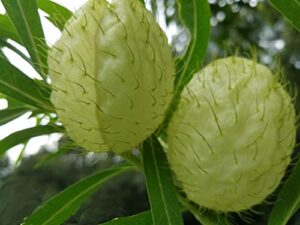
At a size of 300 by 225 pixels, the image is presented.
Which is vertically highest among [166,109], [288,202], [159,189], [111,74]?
[111,74]

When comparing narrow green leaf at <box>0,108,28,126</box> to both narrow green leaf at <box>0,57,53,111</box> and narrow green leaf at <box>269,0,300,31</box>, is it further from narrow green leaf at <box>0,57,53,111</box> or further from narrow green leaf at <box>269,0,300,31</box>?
narrow green leaf at <box>269,0,300,31</box>

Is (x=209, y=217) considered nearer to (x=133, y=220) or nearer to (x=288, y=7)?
(x=133, y=220)

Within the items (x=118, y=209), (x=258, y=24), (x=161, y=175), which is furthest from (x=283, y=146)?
(x=258, y=24)

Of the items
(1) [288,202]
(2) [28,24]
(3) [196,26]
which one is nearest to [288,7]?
(3) [196,26]

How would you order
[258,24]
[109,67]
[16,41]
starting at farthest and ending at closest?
1. [258,24]
2. [16,41]
3. [109,67]

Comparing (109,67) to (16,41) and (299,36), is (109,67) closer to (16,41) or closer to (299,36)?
(16,41)

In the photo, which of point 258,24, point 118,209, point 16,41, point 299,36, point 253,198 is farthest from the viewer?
point 258,24

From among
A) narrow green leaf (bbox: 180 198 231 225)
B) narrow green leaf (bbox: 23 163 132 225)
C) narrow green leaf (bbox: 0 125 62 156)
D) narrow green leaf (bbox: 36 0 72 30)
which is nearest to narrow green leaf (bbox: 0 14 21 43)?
narrow green leaf (bbox: 36 0 72 30)
